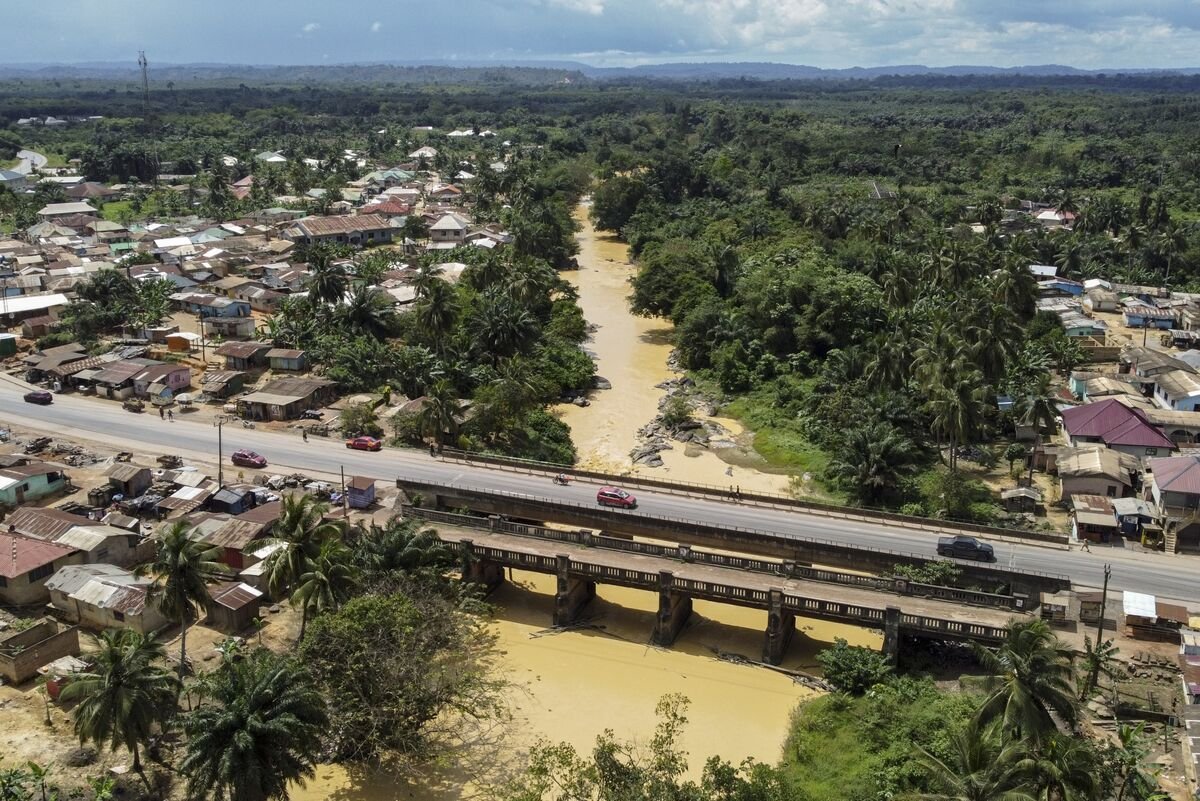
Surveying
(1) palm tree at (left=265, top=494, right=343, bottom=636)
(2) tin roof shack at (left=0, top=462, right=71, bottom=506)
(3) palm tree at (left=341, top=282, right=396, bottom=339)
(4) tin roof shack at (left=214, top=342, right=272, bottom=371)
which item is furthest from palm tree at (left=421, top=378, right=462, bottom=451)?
(4) tin roof shack at (left=214, top=342, right=272, bottom=371)

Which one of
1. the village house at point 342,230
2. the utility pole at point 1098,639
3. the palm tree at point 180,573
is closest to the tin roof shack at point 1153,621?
the utility pole at point 1098,639

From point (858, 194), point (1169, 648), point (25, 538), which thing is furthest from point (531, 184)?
point (1169, 648)

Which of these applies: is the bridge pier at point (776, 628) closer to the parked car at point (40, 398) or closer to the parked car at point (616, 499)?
the parked car at point (616, 499)

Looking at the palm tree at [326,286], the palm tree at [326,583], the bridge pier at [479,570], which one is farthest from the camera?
the palm tree at [326,286]

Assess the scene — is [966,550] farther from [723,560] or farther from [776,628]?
[723,560]

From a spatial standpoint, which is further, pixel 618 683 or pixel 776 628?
pixel 776 628

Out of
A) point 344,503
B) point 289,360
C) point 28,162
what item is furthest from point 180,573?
point 28,162

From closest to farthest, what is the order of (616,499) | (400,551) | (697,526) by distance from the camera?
(400,551), (697,526), (616,499)
